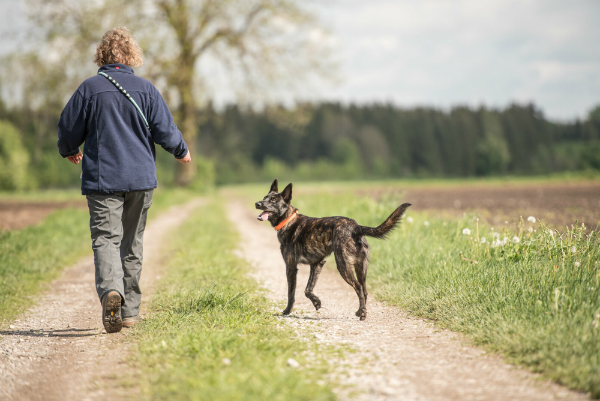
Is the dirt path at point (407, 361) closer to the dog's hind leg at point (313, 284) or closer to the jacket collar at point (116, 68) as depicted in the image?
the dog's hind leg at point (313, 284)

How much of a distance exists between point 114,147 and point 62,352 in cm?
181

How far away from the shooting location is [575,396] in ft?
8.01

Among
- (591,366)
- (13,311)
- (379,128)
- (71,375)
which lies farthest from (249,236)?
(379,128)

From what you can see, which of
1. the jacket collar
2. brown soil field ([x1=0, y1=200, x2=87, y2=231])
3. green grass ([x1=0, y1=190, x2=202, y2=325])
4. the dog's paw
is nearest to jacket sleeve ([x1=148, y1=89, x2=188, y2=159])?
the jacket collar

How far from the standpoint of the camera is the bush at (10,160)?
39406mm

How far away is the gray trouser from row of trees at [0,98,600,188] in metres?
52.1

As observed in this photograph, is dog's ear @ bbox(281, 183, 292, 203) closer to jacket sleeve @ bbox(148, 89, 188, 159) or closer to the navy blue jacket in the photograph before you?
jacket sleeve @ bbox(148, 89, 188, 159)

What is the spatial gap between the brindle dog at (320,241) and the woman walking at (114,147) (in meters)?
1.32

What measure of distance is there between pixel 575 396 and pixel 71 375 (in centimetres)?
333

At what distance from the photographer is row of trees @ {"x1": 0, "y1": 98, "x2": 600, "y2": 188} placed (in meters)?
65.5

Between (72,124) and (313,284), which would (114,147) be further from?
(313,284)

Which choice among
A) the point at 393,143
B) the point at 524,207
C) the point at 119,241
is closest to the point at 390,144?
the point at 393,143

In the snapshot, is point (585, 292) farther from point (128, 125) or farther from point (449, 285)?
point (128, 125)

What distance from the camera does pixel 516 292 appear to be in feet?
12.7
